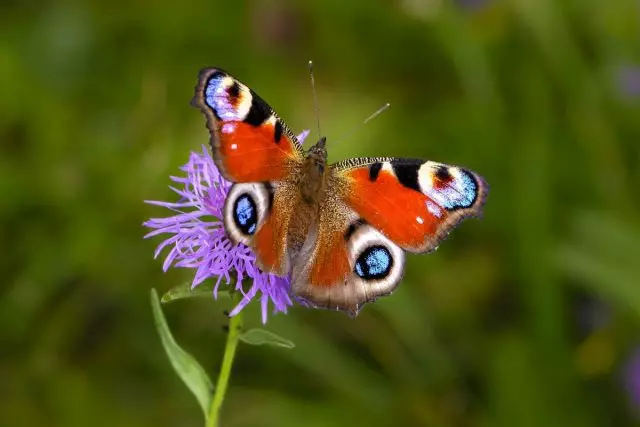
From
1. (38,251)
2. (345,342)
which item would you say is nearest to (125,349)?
(38,251)

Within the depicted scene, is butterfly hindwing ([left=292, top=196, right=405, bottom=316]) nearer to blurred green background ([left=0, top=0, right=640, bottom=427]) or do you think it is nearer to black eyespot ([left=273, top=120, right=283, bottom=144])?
black eyespot ([left=273, top=120, right=283, bottom=144])

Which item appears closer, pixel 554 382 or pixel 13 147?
pixel 554 382

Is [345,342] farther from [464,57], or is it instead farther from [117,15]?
[117,15]

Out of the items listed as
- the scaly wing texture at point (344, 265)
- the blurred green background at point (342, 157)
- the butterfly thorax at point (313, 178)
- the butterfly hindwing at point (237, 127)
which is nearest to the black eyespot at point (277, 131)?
the butterfly hindwing at point (237, 127)

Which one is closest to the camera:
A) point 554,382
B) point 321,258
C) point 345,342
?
point 321,258

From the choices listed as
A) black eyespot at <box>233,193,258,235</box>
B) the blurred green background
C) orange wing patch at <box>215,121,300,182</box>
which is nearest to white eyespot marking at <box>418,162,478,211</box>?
orange wing patch at <box>215,121,300,182</box>

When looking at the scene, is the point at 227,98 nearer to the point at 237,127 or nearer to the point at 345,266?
the point at 237,127

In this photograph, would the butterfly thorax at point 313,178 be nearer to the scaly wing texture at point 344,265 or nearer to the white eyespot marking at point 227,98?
the scaly wing texture at point 344,265

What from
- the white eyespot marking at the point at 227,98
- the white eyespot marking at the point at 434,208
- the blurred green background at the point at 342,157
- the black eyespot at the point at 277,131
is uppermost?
the white eyespot marking at the point at 227,98
